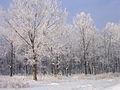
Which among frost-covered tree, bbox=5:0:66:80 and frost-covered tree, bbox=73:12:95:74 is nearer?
frost-covered tree, bbox=5:0:66:80

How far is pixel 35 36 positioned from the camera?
28156mm

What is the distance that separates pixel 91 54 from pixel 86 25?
9.35 metres

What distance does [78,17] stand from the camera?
50.6 metres

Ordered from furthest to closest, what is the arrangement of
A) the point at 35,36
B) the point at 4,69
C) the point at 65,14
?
1. the point at 4,69
2. the point at 65,14
3. the point at 35,36

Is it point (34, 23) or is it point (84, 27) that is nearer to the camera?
point (34, 23)

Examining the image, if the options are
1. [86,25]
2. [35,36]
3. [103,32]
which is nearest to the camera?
[35,36]

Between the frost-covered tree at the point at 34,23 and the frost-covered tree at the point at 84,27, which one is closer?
the frost-covered tree at the point at 34,23

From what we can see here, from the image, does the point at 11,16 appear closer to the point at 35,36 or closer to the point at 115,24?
the point at 35,36

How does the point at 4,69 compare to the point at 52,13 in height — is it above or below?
below

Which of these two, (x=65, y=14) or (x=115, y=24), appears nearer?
(x=65, y=14)

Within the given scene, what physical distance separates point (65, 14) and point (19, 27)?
592cm

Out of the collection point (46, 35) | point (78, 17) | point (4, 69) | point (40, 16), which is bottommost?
point (4, 69)

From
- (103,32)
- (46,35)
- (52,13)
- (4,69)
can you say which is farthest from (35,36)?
(4,69)

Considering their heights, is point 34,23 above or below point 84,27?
below
